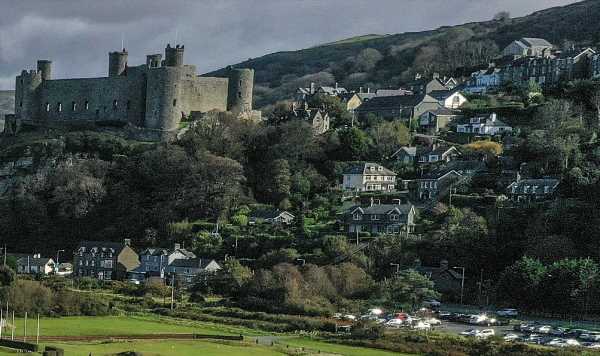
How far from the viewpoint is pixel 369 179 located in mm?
72312

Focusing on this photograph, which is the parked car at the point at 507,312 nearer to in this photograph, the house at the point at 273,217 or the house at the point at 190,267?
the house at the point at 190,267

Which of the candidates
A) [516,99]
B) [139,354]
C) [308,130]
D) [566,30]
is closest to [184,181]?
[308,130]

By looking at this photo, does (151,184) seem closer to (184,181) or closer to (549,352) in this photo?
(184,181)

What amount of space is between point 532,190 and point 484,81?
31690 millimetres

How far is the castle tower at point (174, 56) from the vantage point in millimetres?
83062

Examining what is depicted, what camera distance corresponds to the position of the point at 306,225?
219 feet

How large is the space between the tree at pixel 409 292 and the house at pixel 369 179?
15559 millimetres

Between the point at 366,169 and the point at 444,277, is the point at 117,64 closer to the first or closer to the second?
the point at 366,169

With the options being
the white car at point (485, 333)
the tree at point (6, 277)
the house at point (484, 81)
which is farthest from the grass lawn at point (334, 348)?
the house at point (484, 81)

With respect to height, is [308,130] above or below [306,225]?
above

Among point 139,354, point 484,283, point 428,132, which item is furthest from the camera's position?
point 428,132

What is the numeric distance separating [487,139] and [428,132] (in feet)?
21.4

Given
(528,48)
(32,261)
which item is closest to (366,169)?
(32,261)

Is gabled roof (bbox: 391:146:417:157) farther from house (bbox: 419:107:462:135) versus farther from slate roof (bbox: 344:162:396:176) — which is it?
house (bbox: 419:107:462:135)
